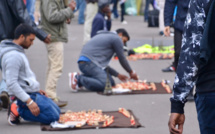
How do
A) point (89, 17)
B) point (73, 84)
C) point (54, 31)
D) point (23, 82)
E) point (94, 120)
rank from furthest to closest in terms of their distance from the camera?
1. point (89, 17)
2. point (73, 84)
3. point (54, 31)
4. point (94, 120)
5. point (23, 82)

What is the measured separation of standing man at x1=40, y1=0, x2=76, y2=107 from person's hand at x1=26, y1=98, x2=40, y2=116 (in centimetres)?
134

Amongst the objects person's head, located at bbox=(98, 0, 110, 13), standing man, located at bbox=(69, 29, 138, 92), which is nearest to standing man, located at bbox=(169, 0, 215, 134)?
standing man, located at bbox=(69, 29, 138, 92)

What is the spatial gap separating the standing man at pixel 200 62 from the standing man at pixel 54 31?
4.94 metres

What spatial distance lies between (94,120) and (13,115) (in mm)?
1027

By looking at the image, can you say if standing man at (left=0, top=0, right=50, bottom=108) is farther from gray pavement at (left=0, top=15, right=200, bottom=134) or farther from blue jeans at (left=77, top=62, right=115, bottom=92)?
blue jeans at (left=77, top=62, right=115, bottom=92)

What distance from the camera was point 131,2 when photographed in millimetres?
29844

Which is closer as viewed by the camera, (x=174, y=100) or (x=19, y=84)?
(x=174, y=100)

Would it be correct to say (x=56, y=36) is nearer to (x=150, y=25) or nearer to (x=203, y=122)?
(x=203, y=122)

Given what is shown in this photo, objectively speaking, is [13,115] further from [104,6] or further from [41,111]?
[104,6]

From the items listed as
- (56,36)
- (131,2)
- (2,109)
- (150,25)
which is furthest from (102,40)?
(131,2)

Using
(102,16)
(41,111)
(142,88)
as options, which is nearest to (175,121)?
(41,111)

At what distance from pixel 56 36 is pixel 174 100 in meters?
5.02

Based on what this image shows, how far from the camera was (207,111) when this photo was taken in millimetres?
3113

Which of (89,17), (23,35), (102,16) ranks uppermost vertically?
(23,35)
